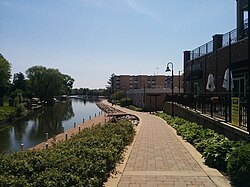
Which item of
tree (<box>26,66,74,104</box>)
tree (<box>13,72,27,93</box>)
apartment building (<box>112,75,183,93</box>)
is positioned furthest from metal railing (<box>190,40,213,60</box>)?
apartment building (<box>112,75,183,93</box>)

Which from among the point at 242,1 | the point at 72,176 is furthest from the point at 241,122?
the point at 242,1

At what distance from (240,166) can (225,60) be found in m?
16.3

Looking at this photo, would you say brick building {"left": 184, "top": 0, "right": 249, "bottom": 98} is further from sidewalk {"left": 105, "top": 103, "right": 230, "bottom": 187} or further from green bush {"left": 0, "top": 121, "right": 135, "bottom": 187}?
green bush {"left": 0, "top": 121, "right": 135, "bottom": 187}

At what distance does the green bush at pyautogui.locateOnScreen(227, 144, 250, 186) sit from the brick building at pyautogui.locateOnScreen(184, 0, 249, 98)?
5582 millimetres

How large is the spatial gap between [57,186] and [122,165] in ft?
12.2

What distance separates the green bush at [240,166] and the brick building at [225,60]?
558cm

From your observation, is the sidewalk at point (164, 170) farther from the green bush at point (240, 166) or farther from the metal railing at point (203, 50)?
the metal railing at point (203, 50)

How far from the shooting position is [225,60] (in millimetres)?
21781

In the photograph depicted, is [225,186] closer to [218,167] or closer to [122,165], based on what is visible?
[218,167]

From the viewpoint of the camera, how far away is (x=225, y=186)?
6.66 metres

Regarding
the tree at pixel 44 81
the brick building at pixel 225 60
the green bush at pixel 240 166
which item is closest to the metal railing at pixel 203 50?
the brick building at pixel 225 60

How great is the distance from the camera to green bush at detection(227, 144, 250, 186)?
637 centimetres

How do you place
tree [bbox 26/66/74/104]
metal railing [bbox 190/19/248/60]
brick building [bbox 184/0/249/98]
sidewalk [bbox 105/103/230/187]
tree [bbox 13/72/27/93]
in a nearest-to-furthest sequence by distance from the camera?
sidewalk [bbox 105/103/230/187]
brick building [bbox 184/0/249/98]
metal railing [bbox 190/19/248/60]
tree [bbox 26/66/74/104]
tree [bbox 13/72/27/93]

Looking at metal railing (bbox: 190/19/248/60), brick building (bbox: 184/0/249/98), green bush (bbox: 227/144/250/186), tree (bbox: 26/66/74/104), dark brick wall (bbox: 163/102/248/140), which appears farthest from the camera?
tree (bbox: 26/66/74/104)
